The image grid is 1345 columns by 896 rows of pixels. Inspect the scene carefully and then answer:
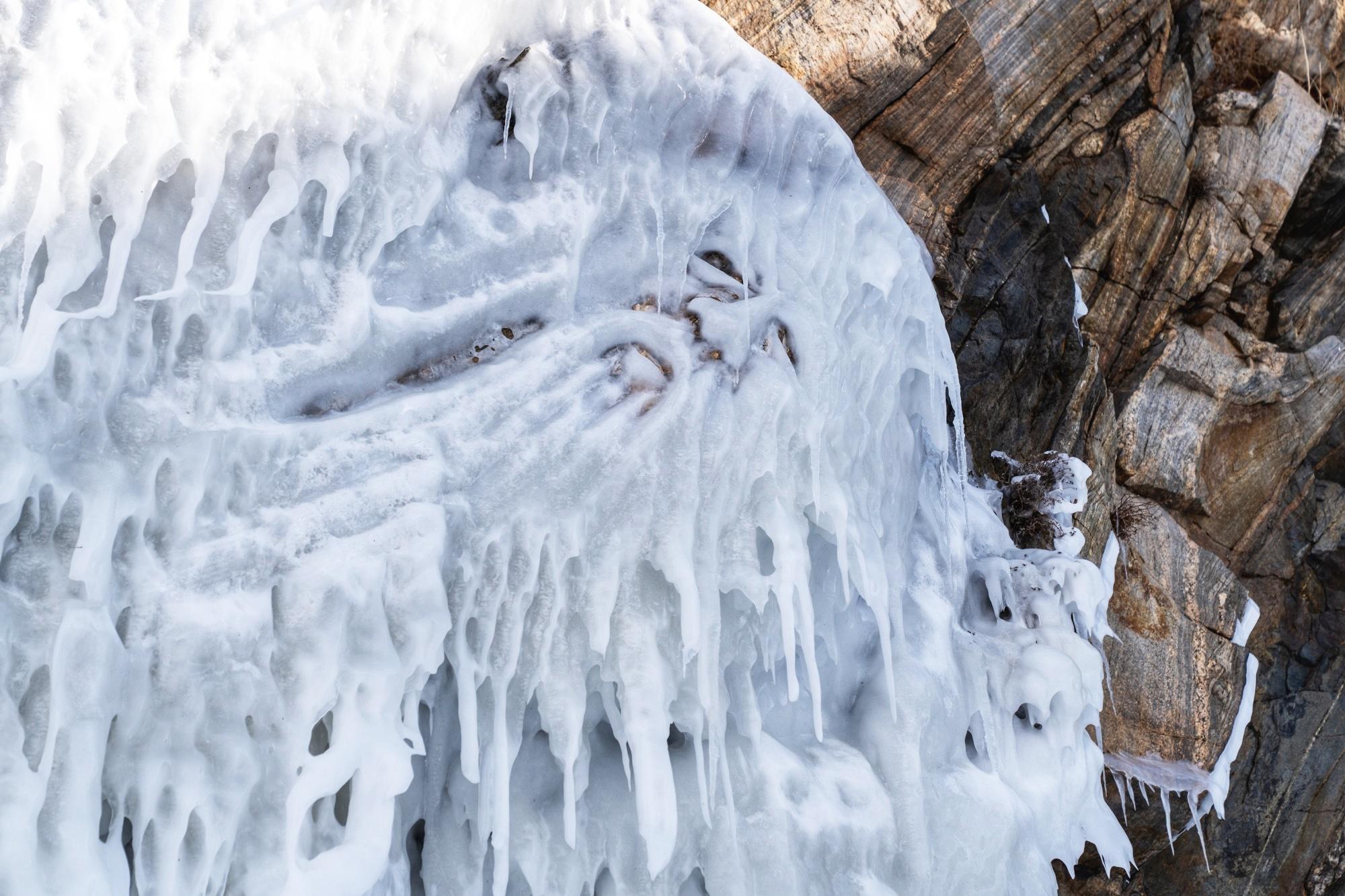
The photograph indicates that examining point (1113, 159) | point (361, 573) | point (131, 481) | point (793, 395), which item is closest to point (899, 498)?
point (793, 395)

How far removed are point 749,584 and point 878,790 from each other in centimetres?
96

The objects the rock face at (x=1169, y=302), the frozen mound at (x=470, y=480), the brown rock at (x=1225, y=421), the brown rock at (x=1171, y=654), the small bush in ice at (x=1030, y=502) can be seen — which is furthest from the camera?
the brown rock at (x=1225, y=421)

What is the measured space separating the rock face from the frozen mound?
5.10 feet

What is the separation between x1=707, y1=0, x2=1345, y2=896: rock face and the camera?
5.18 metres

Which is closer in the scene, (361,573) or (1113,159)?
(361,573)

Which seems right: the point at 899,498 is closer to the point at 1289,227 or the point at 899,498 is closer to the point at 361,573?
the point at 361,573

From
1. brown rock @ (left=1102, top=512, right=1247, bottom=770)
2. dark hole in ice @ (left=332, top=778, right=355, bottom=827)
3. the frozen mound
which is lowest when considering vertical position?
brown rock @ (left=1102, top=512, right=1247, bottom=770)

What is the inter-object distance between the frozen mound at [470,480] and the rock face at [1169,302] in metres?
1.55

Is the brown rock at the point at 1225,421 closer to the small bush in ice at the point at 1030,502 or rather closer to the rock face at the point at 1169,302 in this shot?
the rock face at the point at 1169,302

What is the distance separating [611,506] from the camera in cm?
309

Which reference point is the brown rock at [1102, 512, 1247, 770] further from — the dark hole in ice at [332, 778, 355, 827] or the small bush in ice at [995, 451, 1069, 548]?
the dark hole in ice at [332, 778, 355, 827]

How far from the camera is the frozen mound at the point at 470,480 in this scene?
254cm

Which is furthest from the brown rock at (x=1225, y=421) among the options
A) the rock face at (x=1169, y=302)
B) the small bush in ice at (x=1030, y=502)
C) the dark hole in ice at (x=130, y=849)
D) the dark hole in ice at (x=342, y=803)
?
the dark hole in ice at (x=130, y=849)

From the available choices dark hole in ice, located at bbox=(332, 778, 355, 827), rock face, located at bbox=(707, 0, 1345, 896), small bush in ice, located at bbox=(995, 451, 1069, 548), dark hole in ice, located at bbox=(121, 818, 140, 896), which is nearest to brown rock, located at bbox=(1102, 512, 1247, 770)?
rock face, located at bbox=(707, 0, 1345, 896)
